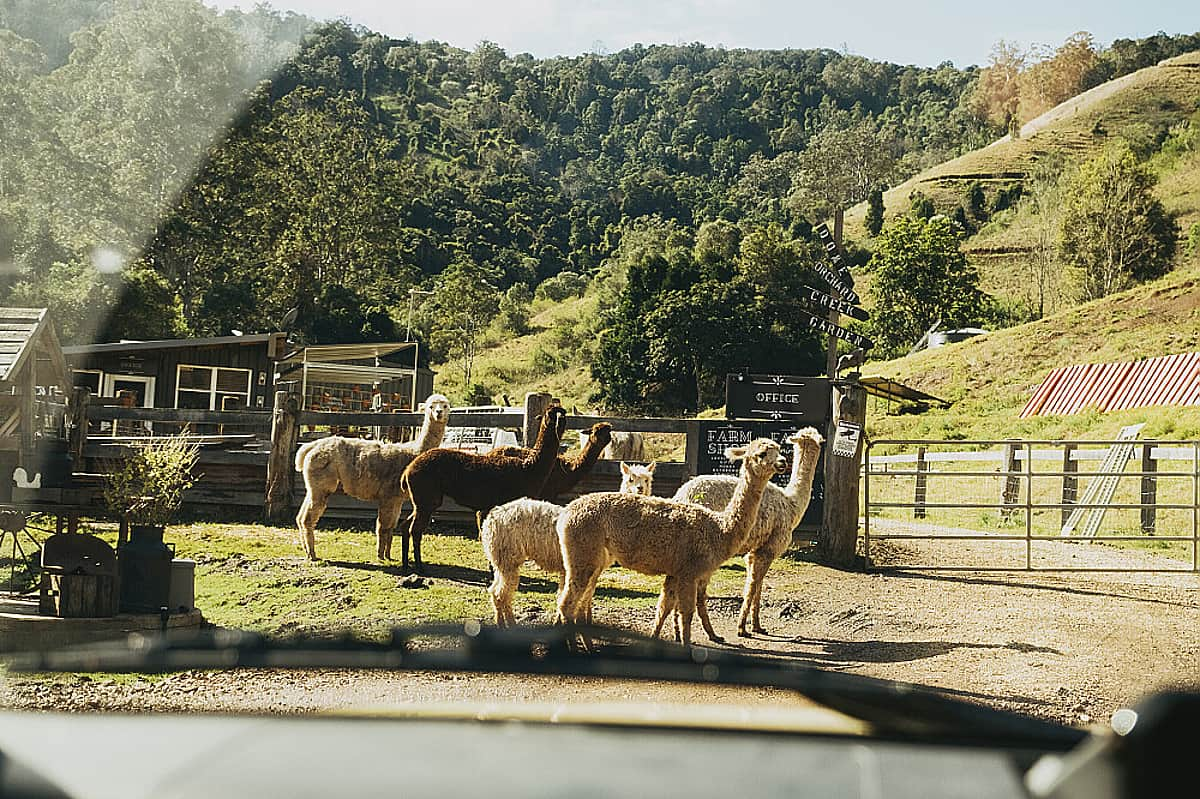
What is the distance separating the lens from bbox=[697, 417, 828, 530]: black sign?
13.4m

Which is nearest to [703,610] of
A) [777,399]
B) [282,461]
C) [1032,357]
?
[777,399]

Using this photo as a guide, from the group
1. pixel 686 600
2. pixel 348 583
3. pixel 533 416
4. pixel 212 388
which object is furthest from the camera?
pixel 212 388

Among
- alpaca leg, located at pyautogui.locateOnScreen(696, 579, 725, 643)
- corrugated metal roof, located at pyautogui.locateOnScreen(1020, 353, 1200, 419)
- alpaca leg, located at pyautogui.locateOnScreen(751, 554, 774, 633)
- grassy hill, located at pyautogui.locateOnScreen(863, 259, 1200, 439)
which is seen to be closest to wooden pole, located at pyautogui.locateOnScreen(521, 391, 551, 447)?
alpaca leg, located at pyautogui.locateOnScreen(751, 554, 774, 633)

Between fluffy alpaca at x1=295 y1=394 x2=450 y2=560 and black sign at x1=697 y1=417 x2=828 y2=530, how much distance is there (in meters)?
3.06

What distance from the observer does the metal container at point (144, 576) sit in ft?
27.1

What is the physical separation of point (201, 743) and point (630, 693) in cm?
28

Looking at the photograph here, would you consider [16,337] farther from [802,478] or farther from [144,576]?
[802,478]

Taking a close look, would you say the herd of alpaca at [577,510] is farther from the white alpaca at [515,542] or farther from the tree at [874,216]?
the tree at [874,216]

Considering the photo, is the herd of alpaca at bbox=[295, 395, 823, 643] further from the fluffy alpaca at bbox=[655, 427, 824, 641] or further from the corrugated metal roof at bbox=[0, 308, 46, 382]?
the corrugated metal roof at bbox=[0, 308, 46, 382]

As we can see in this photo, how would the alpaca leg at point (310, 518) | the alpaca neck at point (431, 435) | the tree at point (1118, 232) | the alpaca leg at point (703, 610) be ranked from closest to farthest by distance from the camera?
the alpaca leg at point (703, 610)
the alpaca leg at point (310, 518)
the alpaca neck at point (431, 435)
the tree at point (1118, 232)

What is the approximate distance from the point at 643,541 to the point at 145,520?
3.96 m

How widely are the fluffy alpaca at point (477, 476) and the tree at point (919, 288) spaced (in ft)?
161

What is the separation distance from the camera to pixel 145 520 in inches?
361

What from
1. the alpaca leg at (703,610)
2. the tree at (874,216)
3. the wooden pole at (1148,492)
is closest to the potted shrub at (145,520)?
the alpaca leg at (703,610)
